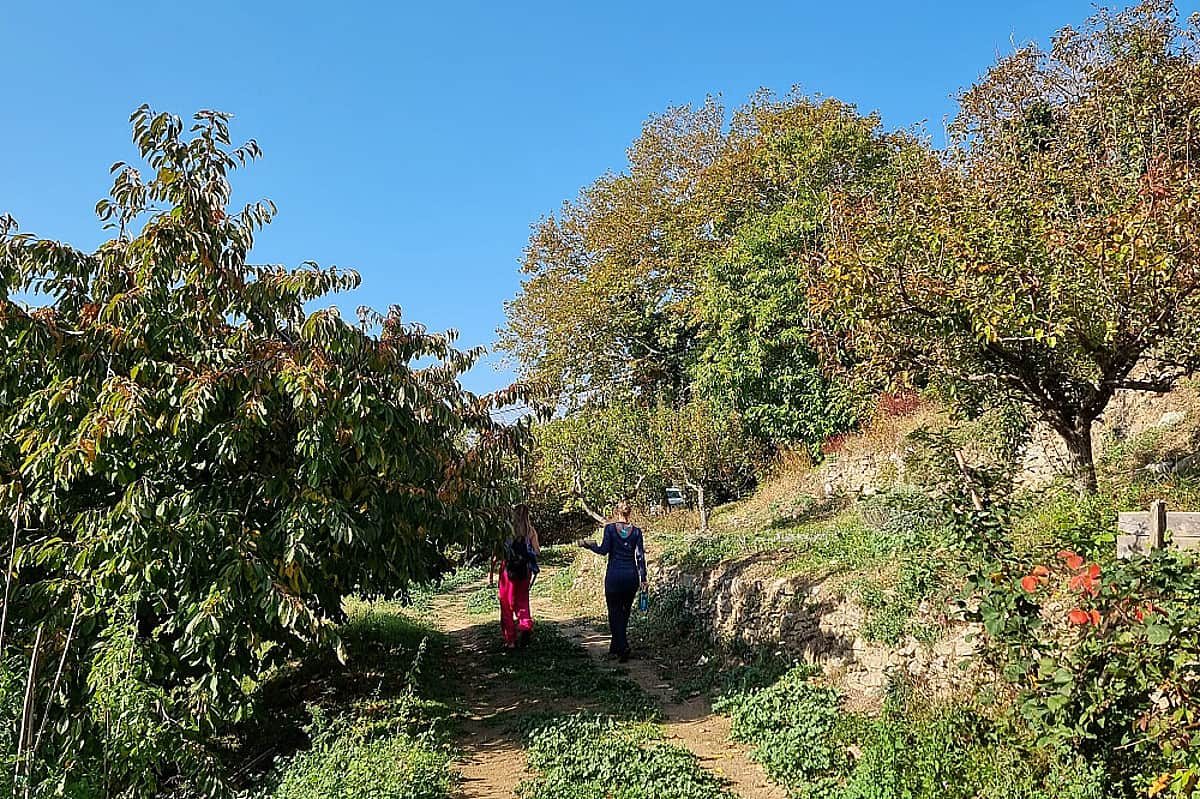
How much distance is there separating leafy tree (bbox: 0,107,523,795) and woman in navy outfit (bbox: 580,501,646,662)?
9.28ft

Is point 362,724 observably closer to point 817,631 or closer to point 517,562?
point 517,562

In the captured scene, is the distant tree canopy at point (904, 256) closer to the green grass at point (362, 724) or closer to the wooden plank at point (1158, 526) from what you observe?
the wooden plank at point (1158, 526)

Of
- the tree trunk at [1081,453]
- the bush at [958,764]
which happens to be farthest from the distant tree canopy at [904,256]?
the bush at [958,764]

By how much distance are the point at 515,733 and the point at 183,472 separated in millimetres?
3518

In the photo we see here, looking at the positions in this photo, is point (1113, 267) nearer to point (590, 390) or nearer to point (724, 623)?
point (724, 623)

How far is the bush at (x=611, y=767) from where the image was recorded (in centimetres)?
581

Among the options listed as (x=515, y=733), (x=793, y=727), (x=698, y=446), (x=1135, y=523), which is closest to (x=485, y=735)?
(x=515, y=733)

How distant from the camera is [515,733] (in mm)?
7391

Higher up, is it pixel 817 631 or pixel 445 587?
pixel 817 631

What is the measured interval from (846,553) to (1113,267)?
13.0 feet

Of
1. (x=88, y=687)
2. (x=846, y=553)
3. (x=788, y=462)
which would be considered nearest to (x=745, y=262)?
(x=788, y=462)

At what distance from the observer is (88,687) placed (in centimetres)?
583

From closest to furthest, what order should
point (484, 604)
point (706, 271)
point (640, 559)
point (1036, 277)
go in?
1. point (1036, 277)
2. point (640, 559)
3. point (484, 604)
4. point (706, 271)

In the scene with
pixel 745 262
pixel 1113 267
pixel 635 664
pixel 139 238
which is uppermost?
pixel 745 262
